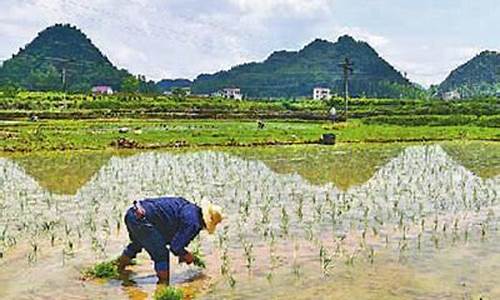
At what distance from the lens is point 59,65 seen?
110625 mm

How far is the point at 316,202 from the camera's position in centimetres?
1162

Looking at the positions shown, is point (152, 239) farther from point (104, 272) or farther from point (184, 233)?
point (104, 272)

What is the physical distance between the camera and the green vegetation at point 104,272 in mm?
6895

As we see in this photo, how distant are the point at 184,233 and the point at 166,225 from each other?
27 centimetres

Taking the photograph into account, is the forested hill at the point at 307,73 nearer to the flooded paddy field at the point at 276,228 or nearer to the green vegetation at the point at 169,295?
the flooded paddy field at the point at 276,228

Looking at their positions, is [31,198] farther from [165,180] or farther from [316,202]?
[316,202]

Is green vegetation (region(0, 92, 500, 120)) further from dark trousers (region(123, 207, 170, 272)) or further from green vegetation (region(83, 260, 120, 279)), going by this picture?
dark trousers (region(123, 207, 170, 272))

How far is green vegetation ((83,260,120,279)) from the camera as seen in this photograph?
22.6 feet

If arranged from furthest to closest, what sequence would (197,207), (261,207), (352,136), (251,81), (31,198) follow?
(251,81) → (352,136) → (31,198) → (261,207) → (197,207)

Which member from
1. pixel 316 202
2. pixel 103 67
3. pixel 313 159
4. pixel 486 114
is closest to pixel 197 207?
pixel 316 202

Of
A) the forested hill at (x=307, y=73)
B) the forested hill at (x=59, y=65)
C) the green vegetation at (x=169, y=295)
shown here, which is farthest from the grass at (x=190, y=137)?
the forested hill at (x=307, y=73)

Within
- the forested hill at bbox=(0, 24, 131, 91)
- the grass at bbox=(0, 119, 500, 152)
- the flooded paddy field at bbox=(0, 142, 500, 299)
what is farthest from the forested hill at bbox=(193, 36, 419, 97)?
the flooded paddy field at bbox=(0, 142, 500, 299)

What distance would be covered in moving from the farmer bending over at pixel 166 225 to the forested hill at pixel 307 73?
11553 centimetres

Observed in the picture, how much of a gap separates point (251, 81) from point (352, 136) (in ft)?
382
